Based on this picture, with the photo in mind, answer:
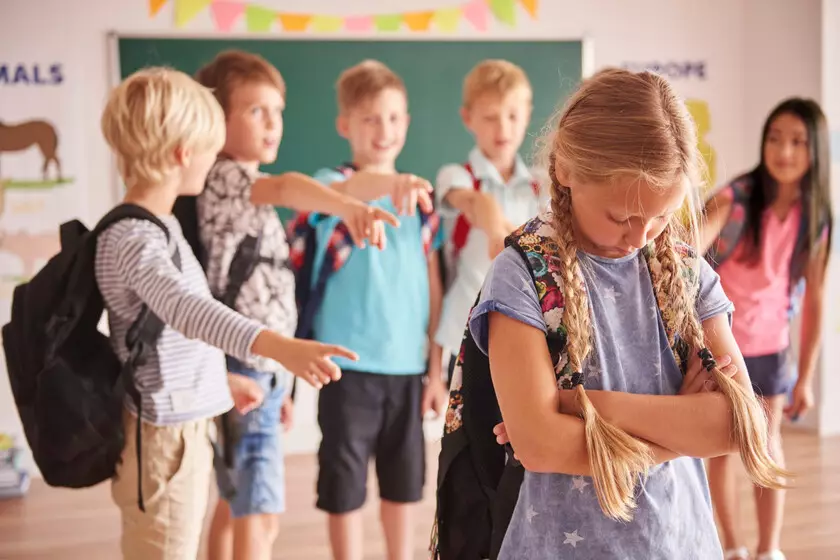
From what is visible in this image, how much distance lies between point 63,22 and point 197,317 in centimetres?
280

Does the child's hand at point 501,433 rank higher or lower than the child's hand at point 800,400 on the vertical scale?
higher

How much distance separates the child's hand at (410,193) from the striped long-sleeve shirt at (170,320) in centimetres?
41

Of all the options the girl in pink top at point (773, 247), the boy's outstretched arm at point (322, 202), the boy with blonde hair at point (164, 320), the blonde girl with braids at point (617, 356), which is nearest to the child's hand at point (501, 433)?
the blonde girl with braids at point (617, 356)

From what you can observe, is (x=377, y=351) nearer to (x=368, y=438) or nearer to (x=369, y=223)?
(x=368, y=438)

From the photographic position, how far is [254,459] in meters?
2.08

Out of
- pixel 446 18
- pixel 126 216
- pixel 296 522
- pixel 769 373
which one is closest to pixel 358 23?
pixel 446 18

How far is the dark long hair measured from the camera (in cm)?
256

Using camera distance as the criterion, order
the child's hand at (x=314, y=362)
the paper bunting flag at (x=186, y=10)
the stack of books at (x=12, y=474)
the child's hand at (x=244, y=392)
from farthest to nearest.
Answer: the paper bunting flag at (x=186, y=10) → the stack of books at (x=12, y=474) → the child's hand at (x=244, y=392) → the child's hand at (x=314, y=362)

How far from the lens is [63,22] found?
3.77 meters

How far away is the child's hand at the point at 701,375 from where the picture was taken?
Result: 1208 mm

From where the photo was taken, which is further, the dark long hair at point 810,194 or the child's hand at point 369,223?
the dark long hair at point 810,194

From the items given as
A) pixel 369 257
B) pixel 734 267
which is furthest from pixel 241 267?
pixel 734 267

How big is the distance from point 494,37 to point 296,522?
2.33 metres

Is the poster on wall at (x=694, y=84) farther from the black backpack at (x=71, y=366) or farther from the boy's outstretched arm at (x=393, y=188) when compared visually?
the black backpack at (x=71, y=366)
